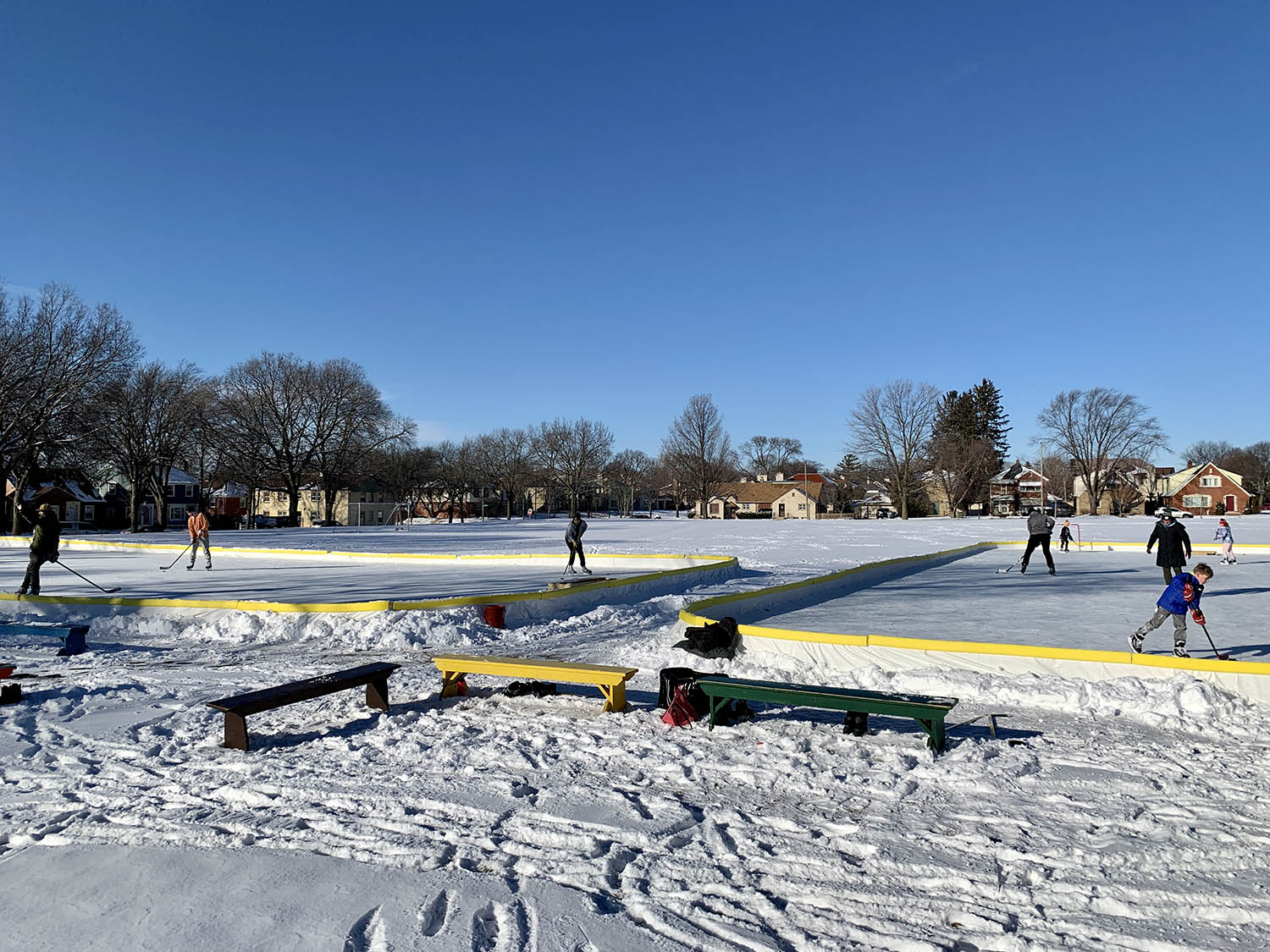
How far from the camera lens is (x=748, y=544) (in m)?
35.1

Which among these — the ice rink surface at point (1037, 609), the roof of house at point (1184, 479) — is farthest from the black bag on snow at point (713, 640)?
the roof of house at point (1184, 479)

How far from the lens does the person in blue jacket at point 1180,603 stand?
26.9 ft

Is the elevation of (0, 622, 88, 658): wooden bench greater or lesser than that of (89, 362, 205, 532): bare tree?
lesser

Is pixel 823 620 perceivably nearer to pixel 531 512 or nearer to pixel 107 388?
pixel 107 388

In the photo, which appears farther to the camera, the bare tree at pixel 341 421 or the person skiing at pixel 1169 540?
the bare tree at pixel 341 421

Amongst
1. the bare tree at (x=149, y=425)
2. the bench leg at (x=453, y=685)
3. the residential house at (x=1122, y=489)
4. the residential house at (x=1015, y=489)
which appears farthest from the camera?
the residential house at (x=1015, y=489)

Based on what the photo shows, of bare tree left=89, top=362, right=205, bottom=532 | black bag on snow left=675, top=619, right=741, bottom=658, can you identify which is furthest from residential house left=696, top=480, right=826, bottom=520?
black bag on snow left=675, top=619, right=741, bottom=658

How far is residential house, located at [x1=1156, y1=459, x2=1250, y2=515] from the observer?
85875mm

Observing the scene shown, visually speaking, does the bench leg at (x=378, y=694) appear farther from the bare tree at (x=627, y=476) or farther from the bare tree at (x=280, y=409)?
the bare tree at (x=627, y=476)

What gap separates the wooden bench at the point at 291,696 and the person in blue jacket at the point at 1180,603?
7379 mm

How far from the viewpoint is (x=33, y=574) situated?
13516 mm

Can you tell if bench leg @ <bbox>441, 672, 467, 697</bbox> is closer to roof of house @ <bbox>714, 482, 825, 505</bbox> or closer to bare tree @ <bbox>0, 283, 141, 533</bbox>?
bare tree @ <bbox>0, 283, 141, 533</bbox>

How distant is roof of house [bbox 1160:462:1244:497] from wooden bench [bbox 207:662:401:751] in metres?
102

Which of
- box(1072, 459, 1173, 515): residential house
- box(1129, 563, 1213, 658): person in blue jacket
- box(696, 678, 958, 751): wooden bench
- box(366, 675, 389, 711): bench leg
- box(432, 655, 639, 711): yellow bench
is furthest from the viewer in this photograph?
box(1072, 459, 1173, 515): residential house
